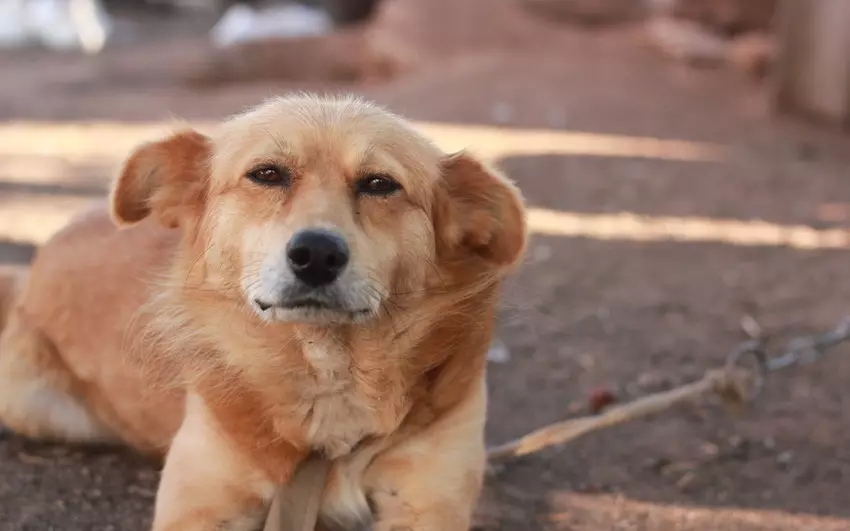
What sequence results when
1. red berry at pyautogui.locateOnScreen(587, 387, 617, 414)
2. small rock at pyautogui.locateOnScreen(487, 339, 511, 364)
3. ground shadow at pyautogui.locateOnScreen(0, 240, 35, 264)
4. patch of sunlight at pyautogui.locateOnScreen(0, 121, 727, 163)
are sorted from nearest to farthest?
red berry at pyautogui.locateOnScreen(587, 387, 617, 414)
small rock at pyautogui.locateOnScreen(487, 339, 511, 364)
ground shadow at pyautogui.locateOnScreen(0, 240, 35, 264)
patch of sunlight at pyautogui.locateOnScreen(0, 121, 727, 163)

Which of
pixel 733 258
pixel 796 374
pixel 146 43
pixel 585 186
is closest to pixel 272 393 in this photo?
pixel 796 374

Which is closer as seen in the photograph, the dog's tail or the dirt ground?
the dirt ground

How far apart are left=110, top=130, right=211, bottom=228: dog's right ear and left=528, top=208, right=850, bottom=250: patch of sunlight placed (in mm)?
3052

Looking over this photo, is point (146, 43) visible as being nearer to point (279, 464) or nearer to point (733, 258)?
point (733, 258)

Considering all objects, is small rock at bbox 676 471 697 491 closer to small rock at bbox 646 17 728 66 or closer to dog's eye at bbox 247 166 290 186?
dog's eye at bbox 247 166 290 186

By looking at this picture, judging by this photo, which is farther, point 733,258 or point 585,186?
point 585,186

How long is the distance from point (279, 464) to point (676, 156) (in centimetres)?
530

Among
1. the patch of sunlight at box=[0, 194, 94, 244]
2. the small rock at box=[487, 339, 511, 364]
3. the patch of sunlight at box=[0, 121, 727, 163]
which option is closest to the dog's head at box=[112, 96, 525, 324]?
the small rock at box=[487, 339, 511, 364]

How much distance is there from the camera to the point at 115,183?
2.50 m

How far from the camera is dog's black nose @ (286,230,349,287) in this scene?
80.7 inches

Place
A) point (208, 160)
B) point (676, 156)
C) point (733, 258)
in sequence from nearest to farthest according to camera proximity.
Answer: point (208, 160) < point (733, 258) < point (676, 156)

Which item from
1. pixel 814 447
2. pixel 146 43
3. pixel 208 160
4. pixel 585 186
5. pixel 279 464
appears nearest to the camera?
pixel 279 464

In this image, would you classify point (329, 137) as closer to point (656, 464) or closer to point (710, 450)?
point (656, 464)

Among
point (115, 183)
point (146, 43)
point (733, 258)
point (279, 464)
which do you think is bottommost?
point (146, 43)
